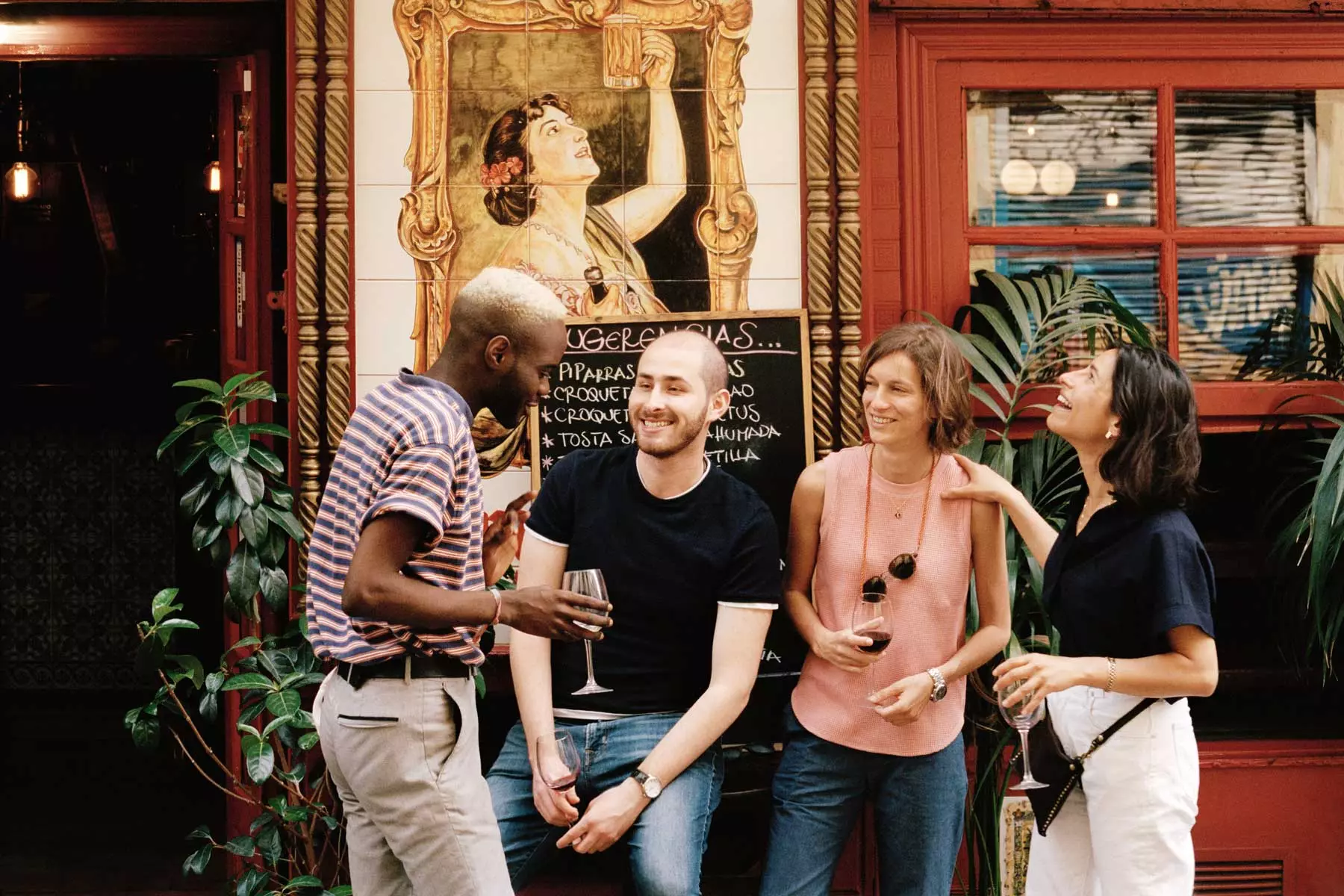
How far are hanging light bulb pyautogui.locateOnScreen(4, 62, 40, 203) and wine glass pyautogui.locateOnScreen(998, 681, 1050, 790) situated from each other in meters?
6.43

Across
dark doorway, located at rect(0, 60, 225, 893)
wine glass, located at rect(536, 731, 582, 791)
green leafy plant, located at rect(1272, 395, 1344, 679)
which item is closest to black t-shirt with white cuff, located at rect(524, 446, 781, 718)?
wine glass, located at rect(536, 731, 582, 791)

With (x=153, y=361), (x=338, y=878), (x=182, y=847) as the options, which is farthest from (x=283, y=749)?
(x=153, y=361)

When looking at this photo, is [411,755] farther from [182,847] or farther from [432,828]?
[182,847]

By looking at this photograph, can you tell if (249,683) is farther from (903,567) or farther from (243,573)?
(903,567)

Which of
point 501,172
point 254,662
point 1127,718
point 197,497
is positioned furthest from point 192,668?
point 1127,718

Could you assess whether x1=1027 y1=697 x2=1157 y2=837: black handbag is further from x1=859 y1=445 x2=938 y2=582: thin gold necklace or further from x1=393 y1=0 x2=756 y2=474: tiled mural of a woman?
x1=393 y1=0 x2=756 y2=474: tiled mural of a woman

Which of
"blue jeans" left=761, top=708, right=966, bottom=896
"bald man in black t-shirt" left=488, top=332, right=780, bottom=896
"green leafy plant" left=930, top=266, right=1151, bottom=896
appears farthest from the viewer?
"green leafy plant" left=930, top=266, right=1151, bottom=896

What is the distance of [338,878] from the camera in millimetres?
3801

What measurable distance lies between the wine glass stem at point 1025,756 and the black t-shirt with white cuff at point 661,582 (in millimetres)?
597

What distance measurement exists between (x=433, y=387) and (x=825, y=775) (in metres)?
1.33

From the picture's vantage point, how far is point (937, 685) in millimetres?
3076

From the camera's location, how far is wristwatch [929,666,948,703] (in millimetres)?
3072

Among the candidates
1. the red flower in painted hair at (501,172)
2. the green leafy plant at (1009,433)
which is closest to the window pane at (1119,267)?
the green leafy plant at (1009,433)

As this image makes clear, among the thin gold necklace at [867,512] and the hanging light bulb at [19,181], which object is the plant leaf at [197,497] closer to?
the thin gold necklace at [867,512]
